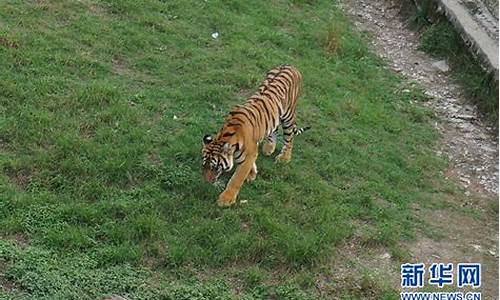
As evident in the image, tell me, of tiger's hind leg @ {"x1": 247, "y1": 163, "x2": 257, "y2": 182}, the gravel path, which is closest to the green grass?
the gravel path

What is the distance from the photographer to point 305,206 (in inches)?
224

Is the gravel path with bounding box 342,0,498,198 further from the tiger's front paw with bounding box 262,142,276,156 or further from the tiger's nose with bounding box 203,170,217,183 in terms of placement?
the tiger's nose with bounding box 203,170,217,183

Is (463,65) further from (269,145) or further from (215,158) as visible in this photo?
(215,158)

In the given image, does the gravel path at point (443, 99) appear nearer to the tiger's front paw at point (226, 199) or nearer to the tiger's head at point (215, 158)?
the tiger's front paw at point (226, 199)

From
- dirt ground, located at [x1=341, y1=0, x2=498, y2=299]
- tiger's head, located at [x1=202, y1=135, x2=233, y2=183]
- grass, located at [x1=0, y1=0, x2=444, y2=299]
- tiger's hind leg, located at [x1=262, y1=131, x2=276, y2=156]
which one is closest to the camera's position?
grass, located at [x1=0, y1=0, x2=444, y2=299]

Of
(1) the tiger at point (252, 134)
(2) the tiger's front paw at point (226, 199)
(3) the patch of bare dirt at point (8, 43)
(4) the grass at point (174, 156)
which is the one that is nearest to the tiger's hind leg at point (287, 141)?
(1) the tiger at point (252, 134)

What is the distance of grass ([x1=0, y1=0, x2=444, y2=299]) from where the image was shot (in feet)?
15.8

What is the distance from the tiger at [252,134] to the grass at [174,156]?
16 centimetres

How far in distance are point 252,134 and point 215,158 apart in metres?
0.41

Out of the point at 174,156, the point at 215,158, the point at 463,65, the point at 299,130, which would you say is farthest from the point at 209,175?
the point at 463,65

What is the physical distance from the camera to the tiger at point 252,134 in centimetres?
540

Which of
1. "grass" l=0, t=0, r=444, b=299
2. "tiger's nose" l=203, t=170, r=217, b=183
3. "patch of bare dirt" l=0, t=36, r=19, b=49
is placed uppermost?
"tiger's nose" l=203, t=170, r=217, b=183

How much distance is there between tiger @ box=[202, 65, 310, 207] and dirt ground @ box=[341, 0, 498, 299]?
3.76ft

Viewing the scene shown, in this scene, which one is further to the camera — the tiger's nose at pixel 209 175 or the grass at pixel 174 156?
the tiger's nose at pixel 209 175
